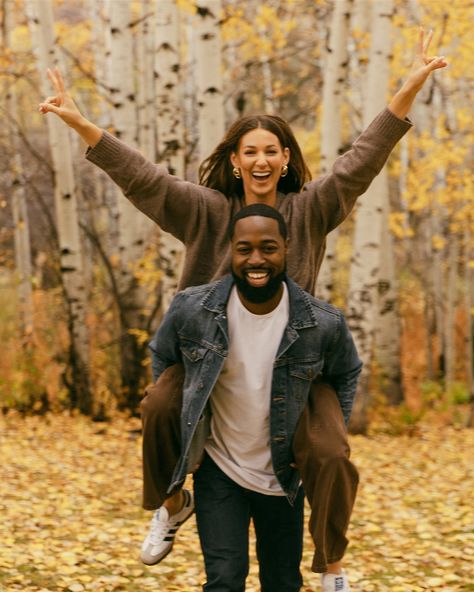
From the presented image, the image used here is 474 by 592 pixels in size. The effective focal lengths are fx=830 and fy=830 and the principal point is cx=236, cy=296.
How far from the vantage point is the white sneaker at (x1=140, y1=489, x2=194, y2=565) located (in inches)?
138

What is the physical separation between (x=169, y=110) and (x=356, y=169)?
653cm

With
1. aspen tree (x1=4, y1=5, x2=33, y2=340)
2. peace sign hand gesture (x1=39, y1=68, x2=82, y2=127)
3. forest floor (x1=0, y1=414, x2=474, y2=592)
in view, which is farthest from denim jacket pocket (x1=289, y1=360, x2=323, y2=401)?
aspen tree (x1=4, y1=5, x2=33, y2=340)

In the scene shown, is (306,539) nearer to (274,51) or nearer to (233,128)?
(233,128)

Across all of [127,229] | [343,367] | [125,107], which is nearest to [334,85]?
[125,107]

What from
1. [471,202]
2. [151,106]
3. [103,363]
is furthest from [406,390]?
[151,106]

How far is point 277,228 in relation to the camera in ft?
10.1

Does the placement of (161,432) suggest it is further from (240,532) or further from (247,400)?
(240,532)

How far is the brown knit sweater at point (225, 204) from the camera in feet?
10.9

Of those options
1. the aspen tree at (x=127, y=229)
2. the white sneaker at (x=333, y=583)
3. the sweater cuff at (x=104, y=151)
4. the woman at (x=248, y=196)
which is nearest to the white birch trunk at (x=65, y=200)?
the aspen tree at (x=127, y=229)

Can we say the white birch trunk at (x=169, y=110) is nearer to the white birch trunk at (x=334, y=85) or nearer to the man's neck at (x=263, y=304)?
the white birch trunk at (x=334, y=85)

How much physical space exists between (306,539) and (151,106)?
9366 mm

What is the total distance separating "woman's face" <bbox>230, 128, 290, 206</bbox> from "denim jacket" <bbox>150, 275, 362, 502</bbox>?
369 mm

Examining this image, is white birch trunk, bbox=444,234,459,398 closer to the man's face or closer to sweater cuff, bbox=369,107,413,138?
sweater cuff, bbox=369,107,413,138

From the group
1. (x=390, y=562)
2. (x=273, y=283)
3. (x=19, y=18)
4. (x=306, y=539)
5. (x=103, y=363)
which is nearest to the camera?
(x=273, y=283)
